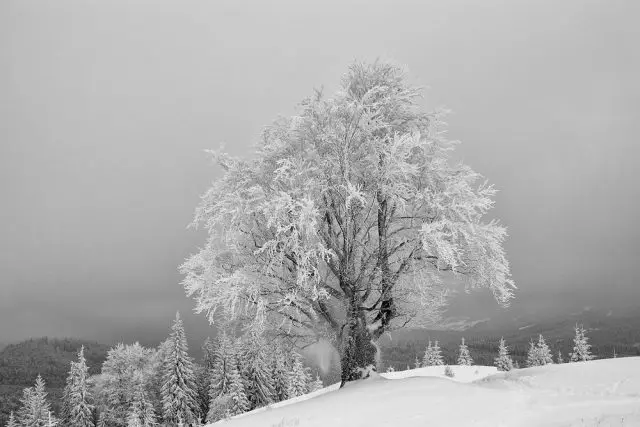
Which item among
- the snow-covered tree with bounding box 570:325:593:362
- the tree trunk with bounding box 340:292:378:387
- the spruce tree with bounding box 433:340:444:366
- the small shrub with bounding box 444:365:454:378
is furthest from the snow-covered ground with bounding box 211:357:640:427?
the snow-covered tree with bounding box 570:325:593:362

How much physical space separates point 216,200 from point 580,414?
1144cm

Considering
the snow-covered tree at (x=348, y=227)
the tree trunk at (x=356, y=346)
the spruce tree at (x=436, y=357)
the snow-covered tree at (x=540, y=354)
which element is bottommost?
the snow-covered tree at (x=540, y=354)

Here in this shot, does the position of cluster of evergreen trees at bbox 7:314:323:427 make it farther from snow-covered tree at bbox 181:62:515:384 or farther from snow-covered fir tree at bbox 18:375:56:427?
snow-covered tree at bbox 181:62:515:384

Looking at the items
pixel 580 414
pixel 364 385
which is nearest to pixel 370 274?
pixel 364 385

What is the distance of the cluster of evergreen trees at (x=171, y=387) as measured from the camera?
165ft

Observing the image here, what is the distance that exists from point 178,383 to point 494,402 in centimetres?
4872

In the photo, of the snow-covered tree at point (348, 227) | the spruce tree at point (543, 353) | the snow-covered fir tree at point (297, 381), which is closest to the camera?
the snow-covered tree at point (348, 227)

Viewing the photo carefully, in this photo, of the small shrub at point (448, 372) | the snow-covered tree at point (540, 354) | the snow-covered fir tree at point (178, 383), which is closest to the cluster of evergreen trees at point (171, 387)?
the snow-covered fir tree at point (178, 383)

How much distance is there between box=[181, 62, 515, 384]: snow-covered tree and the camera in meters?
13.2

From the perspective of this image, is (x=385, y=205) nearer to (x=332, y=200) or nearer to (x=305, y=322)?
(x=332, y=200)

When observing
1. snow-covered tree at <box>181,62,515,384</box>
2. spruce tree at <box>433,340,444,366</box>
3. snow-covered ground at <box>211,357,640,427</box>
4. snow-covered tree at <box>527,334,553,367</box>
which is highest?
snow-covered tree at <box>181,62,515,384</box>

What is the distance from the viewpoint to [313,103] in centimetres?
1439

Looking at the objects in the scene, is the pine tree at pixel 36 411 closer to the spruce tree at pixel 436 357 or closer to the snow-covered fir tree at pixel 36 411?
the snow-covered fir tree at pixel 36 411

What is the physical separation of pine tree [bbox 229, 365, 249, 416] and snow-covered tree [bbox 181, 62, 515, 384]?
3584cm
